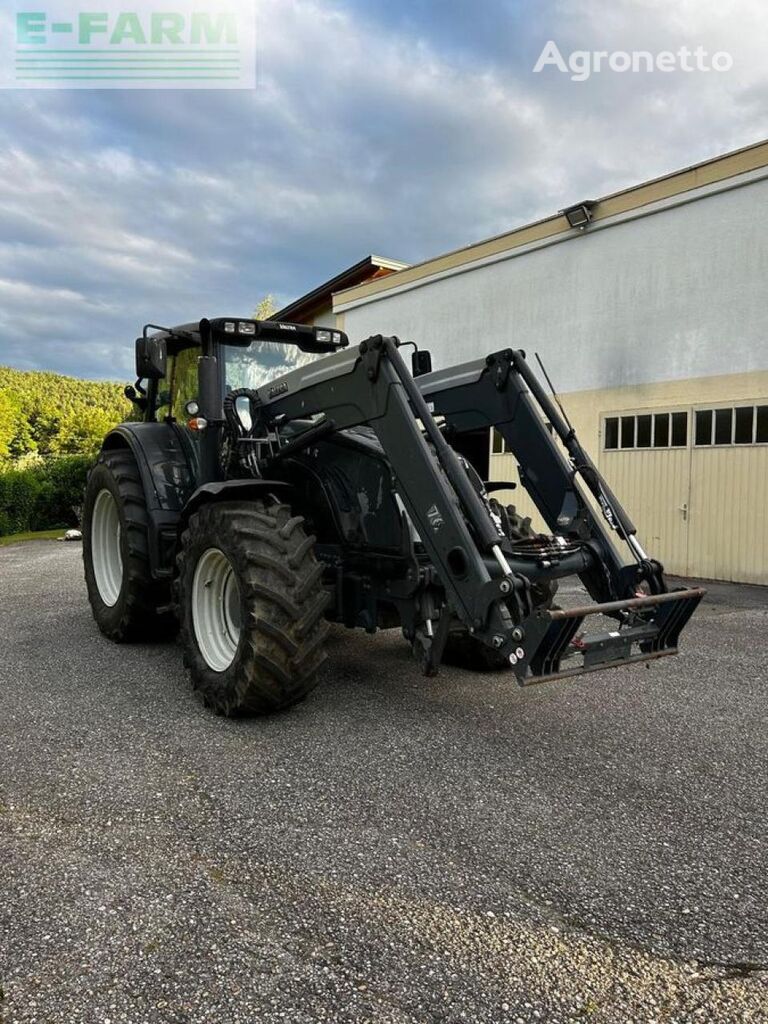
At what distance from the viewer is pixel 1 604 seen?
832 centimetres

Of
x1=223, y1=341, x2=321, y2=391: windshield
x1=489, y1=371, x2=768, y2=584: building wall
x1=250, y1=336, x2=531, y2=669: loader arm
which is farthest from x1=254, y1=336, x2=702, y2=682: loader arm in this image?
x1=489, y1=371, x2=768, y2=584: building wall

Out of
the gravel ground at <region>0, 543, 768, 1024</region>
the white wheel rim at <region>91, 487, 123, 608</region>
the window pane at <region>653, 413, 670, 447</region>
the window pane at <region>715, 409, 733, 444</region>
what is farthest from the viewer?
the window pane at <region>653, 413, 670, 447</region>

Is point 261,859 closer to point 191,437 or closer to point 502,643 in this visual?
point 502,643

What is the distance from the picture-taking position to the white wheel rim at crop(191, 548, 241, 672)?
461 centimetres

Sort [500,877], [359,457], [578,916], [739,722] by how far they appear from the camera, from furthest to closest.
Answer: [359,457], [739,722], [500,877], [578,916]

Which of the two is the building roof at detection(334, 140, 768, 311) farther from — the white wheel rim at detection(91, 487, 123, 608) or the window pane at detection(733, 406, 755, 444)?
the white wheel rim at detection(91, 487, 123, 608)

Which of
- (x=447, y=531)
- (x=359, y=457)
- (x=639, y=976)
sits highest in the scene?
(x=359, y=457)

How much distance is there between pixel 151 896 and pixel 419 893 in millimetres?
879

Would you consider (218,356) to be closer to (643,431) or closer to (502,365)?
(502,365)

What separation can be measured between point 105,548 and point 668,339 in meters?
8.07

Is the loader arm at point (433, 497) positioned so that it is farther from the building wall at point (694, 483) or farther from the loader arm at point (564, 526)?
the building wall at point (694, 483)

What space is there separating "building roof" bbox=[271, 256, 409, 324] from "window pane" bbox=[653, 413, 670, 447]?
909cm

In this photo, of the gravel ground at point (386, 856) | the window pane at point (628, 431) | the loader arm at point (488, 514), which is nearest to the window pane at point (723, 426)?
the window pane at point (628, 431)

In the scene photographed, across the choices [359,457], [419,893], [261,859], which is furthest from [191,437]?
[419,893]
